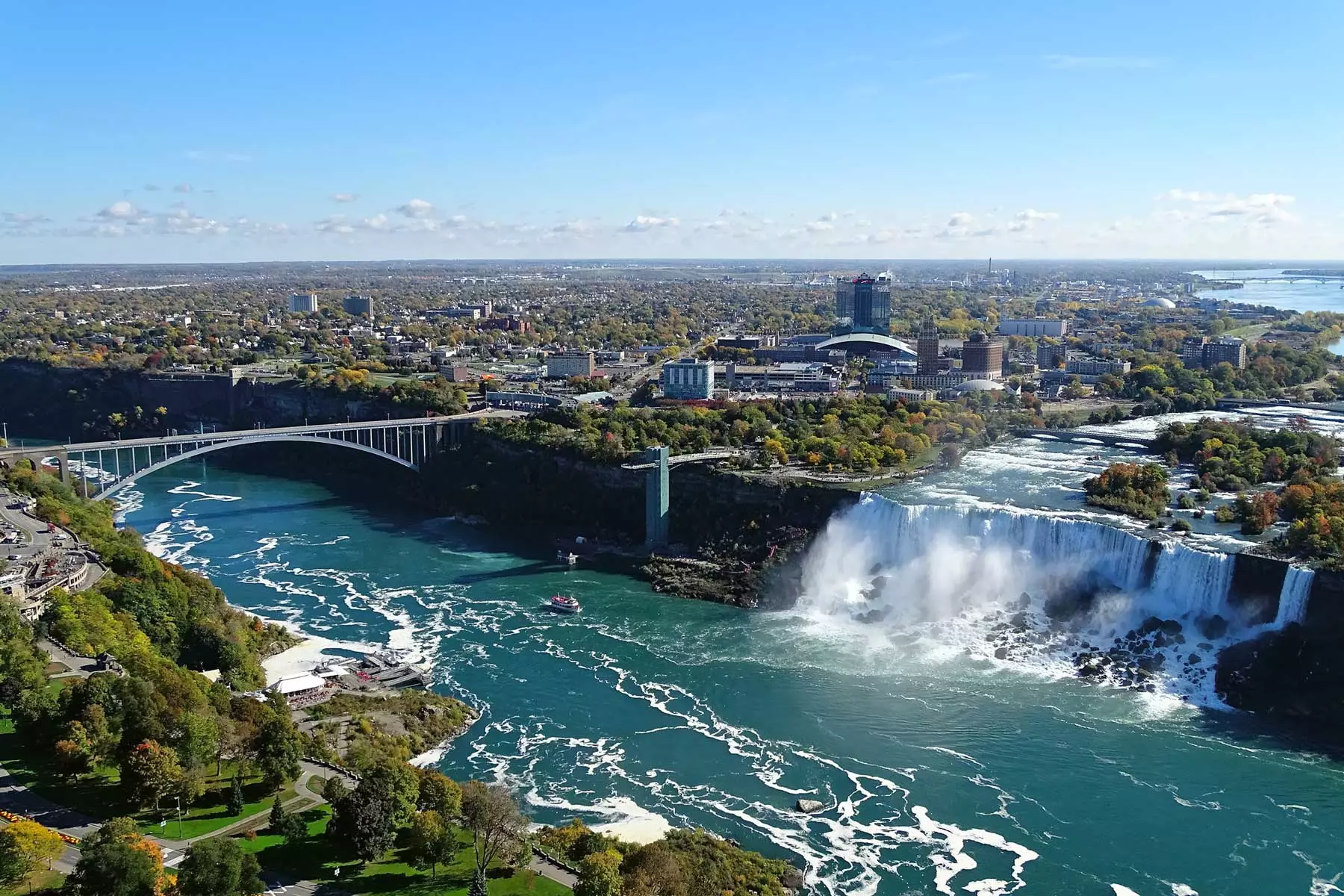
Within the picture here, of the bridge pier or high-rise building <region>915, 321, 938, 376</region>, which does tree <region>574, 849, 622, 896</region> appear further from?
high-rise building <region>915, 321, 938, 376</region>

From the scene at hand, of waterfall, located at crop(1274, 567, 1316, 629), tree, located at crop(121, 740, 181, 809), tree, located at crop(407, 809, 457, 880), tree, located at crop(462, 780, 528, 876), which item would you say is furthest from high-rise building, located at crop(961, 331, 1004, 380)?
tree, located at crop(121, 740, 181, 809)

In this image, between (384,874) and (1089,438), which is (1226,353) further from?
(384,874)

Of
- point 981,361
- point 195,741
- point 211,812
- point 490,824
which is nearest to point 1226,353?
point 981,361

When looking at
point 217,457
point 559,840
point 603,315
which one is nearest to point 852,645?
point 559,840

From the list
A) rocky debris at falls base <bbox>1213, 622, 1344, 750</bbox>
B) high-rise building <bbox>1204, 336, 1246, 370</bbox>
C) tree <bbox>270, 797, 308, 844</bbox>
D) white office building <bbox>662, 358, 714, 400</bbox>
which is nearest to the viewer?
tree <bbox>270, 797, 308, 844</bbox>

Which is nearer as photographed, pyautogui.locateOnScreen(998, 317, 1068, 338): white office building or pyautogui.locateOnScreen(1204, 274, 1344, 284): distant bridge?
pyautogui.locateOnScreen(998, 317, 1068, 338): white office building
